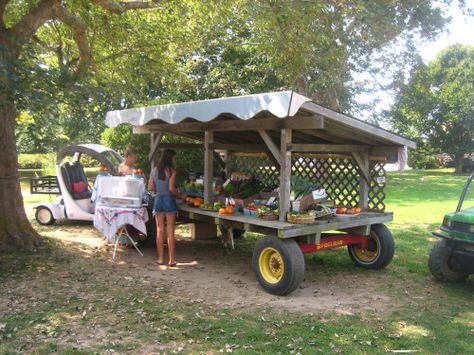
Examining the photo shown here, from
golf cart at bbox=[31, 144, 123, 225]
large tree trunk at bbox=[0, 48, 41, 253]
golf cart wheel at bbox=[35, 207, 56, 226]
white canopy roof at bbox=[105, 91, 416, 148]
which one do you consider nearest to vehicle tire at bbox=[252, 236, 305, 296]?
white canopy roof at bbox=[105, 91, 416, 148]

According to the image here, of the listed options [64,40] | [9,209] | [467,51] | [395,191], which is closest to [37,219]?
[9,209]

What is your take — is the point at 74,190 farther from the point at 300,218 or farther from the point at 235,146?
the point at 300,218

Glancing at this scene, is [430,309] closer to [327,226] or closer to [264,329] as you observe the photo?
[327,226]

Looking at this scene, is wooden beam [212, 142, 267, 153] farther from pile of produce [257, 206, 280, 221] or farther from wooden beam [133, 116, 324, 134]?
pile of produce [257, 206, 280, 221]

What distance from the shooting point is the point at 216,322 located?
4613 millimetres

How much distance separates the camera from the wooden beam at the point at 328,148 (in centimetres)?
576

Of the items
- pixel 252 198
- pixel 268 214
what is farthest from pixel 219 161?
pixel 268 214

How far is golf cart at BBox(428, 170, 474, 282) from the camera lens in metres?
5.36

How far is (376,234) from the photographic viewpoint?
22.0 ft

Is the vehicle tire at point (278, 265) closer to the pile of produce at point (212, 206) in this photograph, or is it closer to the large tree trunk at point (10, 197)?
the pile of produce at point (212, 206)

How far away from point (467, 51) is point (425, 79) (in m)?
20.9

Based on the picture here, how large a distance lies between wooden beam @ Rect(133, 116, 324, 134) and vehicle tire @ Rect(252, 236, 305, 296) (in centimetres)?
141

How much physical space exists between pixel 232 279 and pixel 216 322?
66.6 inches

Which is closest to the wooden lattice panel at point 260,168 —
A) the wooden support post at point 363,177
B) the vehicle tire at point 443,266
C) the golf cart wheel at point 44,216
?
the wooden support post at point 363,177
